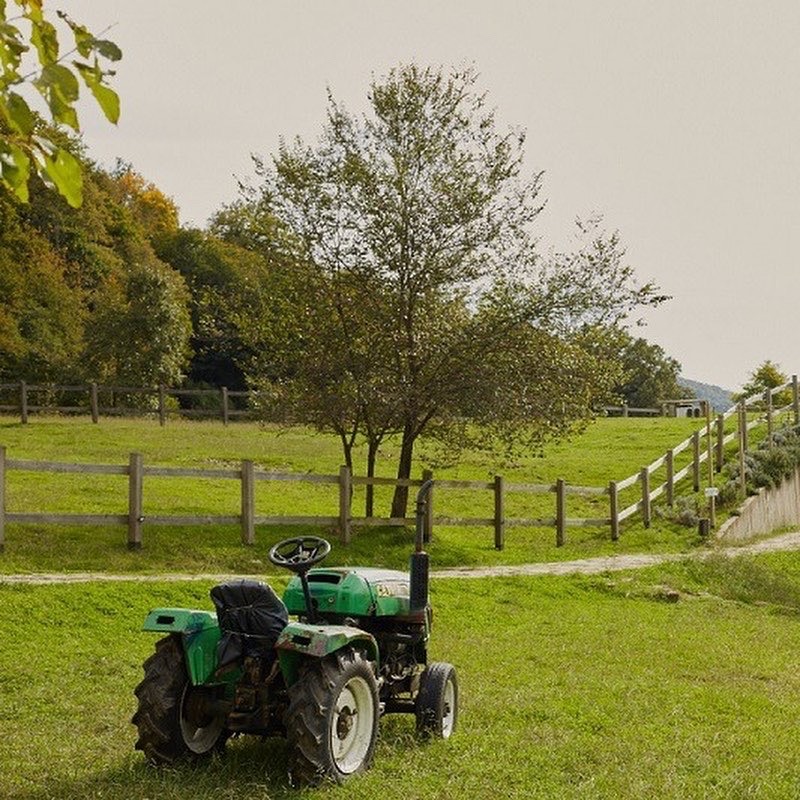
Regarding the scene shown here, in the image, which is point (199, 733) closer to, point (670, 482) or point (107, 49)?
point (107, 49)

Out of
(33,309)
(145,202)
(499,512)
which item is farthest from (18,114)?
(145,202)

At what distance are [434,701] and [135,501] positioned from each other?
1001 centimetres

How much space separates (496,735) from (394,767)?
1.37 meters

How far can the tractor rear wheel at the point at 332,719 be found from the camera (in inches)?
279

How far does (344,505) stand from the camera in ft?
67.6

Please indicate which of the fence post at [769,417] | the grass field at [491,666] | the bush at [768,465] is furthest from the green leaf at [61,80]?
the fence post at [769,417]

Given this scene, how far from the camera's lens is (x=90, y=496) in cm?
2281

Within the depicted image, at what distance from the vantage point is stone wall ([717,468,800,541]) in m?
29.2

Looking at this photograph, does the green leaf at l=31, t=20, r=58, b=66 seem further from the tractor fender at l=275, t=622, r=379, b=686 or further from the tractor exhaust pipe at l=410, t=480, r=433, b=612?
the tractor exhaust pipe at l=410, t=480, r=433, b=612

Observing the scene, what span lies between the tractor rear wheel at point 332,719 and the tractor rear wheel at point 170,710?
72cm

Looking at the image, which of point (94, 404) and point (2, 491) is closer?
point (2, 491)

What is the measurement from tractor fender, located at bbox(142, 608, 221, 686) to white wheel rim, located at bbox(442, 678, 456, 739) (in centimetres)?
196

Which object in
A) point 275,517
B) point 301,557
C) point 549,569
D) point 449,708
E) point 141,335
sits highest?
point 141,335

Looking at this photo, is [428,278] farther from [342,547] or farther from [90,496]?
[90,496]
